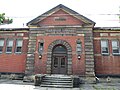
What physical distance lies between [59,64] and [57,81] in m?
2.97

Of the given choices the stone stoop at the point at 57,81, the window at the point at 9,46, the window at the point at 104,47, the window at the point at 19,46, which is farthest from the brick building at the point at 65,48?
the stone stoop at the point at 57,81

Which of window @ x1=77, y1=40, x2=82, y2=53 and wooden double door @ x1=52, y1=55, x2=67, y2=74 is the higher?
window @ x1=77, y1=40, x2=82, y2=53

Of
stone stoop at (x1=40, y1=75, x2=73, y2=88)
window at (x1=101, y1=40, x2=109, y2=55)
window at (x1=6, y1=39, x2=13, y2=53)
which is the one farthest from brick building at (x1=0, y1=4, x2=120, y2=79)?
stone stoop at (x1=40, y1=75, x2=73, y2=88)

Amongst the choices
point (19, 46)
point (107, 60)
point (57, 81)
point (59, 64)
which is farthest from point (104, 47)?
point (19, 46)

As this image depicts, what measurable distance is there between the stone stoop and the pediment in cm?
654

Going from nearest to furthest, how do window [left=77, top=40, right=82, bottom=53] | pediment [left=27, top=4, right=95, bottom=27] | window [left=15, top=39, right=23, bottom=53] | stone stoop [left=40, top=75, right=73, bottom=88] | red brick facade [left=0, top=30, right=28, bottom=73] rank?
stone stoop [left=40, top=75, right=73, bottom=88]
window [left=77, top=40, right=82, bottom=53]
pediment [left=27, top=4, right=95, bottom=27]
red brick facade [left=0, top=30, right=28, bottom=73]
window [left=15, top=39, right=23, bottom=53]

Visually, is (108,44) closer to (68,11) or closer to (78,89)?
(68,11)

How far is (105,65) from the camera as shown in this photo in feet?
56.7

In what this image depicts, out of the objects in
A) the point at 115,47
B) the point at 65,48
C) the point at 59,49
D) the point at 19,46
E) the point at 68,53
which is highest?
the point at 19,46

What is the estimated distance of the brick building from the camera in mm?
16766

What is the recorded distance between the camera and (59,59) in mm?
17500

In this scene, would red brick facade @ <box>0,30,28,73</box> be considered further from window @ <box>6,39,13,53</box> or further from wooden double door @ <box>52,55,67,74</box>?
wooden double door @ <box>52,55,67,74</box>

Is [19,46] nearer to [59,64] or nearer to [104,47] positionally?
[59,64]

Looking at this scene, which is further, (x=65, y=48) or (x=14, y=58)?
(x=14, y=58)
